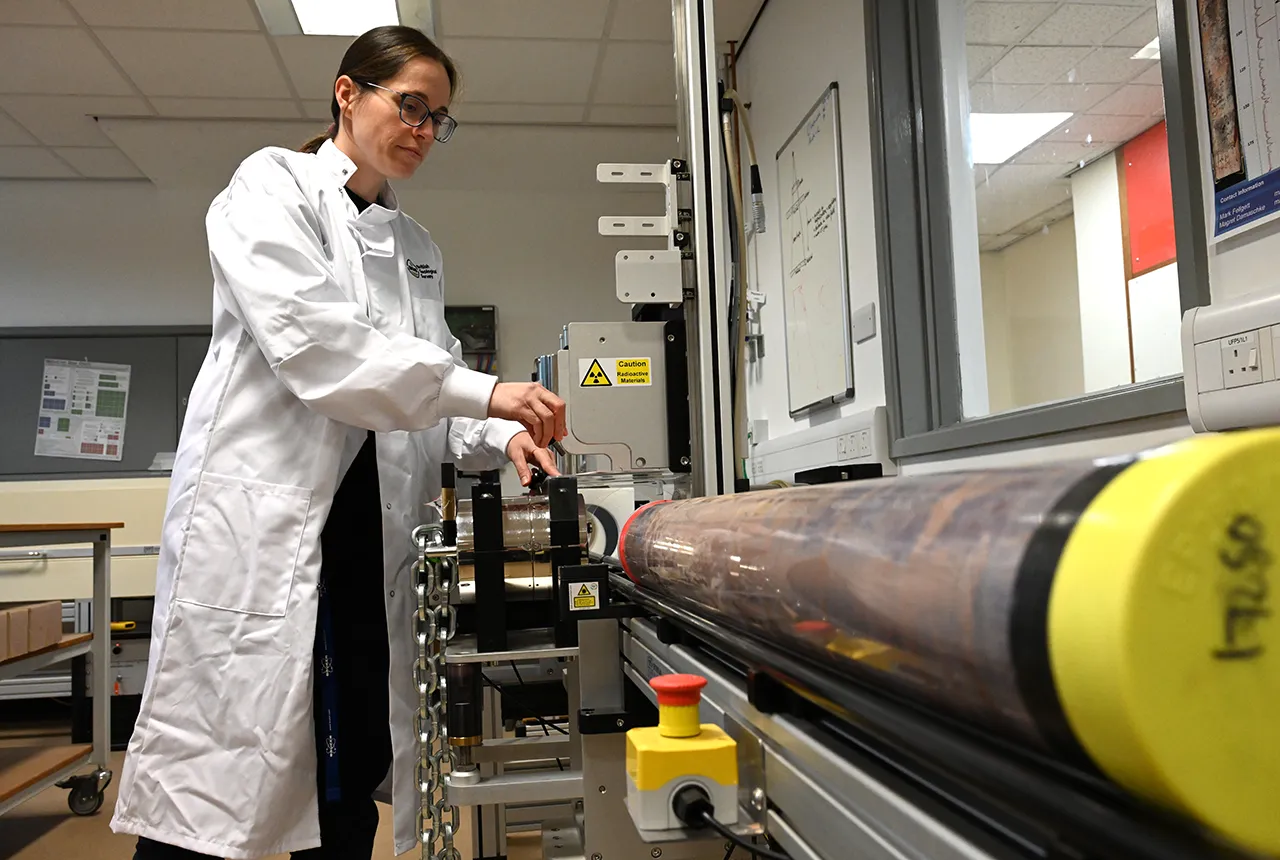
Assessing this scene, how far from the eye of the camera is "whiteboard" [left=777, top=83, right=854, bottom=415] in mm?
2885

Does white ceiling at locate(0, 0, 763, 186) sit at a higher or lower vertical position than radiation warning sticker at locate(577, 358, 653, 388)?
higher

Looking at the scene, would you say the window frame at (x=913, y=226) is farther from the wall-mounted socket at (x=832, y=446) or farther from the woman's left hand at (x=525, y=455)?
the woman's left hand at (x=525, y=455)

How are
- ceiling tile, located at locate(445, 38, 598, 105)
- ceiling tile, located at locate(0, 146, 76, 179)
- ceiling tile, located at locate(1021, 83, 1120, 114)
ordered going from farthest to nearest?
ceiling tile, located at locate(0, 146, 76, 179)
ceiling tile, located at locate(445, 38, 598, 105)
ceiling tile, located at locate(1021, 83, 1120, 114)

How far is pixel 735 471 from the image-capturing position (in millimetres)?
1444

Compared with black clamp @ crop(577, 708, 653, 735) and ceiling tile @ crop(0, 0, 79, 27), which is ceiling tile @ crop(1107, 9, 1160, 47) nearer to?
black clamp @ crop(577, 708, 653, 735)

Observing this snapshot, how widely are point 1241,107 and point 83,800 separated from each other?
3.51 metres

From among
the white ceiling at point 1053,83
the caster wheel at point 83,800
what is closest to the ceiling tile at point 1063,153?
the white ceiling at point 1053,83

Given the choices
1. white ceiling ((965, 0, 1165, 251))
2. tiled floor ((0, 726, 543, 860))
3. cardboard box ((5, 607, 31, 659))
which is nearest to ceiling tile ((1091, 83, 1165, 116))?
white ceiling ((965, 0, 1165, 251))

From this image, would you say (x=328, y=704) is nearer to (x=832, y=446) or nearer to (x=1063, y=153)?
(x=832, y=446)

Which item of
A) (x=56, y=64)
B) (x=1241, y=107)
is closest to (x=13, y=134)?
(x=56, y=64)

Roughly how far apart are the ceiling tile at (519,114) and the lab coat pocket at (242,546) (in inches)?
121

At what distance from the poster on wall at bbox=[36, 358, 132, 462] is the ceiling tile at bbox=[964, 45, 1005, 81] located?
4.16 metres

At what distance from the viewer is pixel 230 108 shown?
12.9ft

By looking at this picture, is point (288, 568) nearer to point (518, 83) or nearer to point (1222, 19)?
point (1222, 19)
